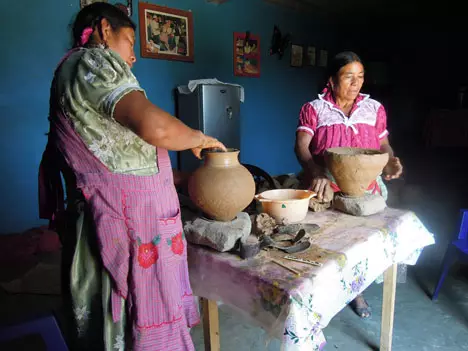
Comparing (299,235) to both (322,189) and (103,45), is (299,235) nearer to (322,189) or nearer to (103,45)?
(322,189)

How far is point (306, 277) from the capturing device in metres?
1.16

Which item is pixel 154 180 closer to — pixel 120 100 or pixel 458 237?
pixel 120 100

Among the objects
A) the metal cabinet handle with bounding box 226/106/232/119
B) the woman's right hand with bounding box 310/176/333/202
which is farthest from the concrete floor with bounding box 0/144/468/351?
the metal cabinet handle with bounding box 226/106/232/119

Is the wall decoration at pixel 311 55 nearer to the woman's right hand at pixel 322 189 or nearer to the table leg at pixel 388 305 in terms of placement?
the woman's right hand at pixel 322 189

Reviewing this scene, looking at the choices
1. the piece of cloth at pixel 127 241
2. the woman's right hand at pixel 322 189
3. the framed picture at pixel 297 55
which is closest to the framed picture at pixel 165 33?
the framed picture at pixel 297 55

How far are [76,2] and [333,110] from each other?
2.95 m

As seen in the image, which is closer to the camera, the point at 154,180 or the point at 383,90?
the point at 154,180

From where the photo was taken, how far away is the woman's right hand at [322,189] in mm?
1855

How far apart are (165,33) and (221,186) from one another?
3525mm

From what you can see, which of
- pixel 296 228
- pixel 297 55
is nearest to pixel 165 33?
pixel 297 55

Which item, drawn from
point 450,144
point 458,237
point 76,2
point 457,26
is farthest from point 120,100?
point 457,26

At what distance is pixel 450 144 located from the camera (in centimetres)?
574

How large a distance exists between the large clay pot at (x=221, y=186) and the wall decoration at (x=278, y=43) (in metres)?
4.74

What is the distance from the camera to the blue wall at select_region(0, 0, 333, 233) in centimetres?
337
